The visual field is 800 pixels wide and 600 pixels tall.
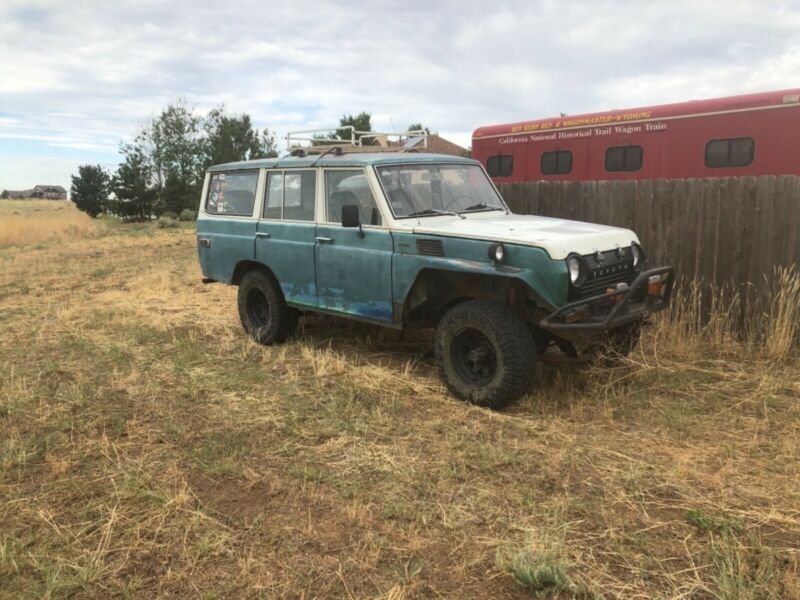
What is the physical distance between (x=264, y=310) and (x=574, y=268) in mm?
3717

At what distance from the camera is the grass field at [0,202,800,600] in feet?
8.70

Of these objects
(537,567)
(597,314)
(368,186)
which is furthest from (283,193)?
(537,567)

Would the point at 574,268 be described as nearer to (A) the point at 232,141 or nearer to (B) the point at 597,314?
(B) the point at 597,314

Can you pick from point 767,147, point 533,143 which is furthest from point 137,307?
point 767,147

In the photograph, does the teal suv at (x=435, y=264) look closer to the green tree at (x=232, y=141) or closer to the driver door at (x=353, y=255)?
the driver door at (x=353, y=255)

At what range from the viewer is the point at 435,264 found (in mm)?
4664

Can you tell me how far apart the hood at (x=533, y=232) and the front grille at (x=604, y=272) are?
60mm

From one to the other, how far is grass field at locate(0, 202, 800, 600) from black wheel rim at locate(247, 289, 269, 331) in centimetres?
55

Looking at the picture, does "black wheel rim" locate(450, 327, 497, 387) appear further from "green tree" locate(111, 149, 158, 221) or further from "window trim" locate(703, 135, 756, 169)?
"green tree" locate(111, 149, 158, 221)

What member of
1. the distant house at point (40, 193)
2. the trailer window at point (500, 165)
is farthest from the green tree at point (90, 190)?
the distant house at point (40, 193)

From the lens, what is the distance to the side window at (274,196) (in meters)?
6.17

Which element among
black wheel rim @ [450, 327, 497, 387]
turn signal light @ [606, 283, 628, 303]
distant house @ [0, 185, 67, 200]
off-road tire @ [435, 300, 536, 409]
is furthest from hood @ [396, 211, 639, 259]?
Answer: distant house @ [0, 185, 67, 200]

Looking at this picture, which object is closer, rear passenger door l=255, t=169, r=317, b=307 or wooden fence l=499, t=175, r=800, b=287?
wooden fence l=499, t=175, r=800, b=287

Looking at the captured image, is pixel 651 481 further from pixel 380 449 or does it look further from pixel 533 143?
pixel 533 143
